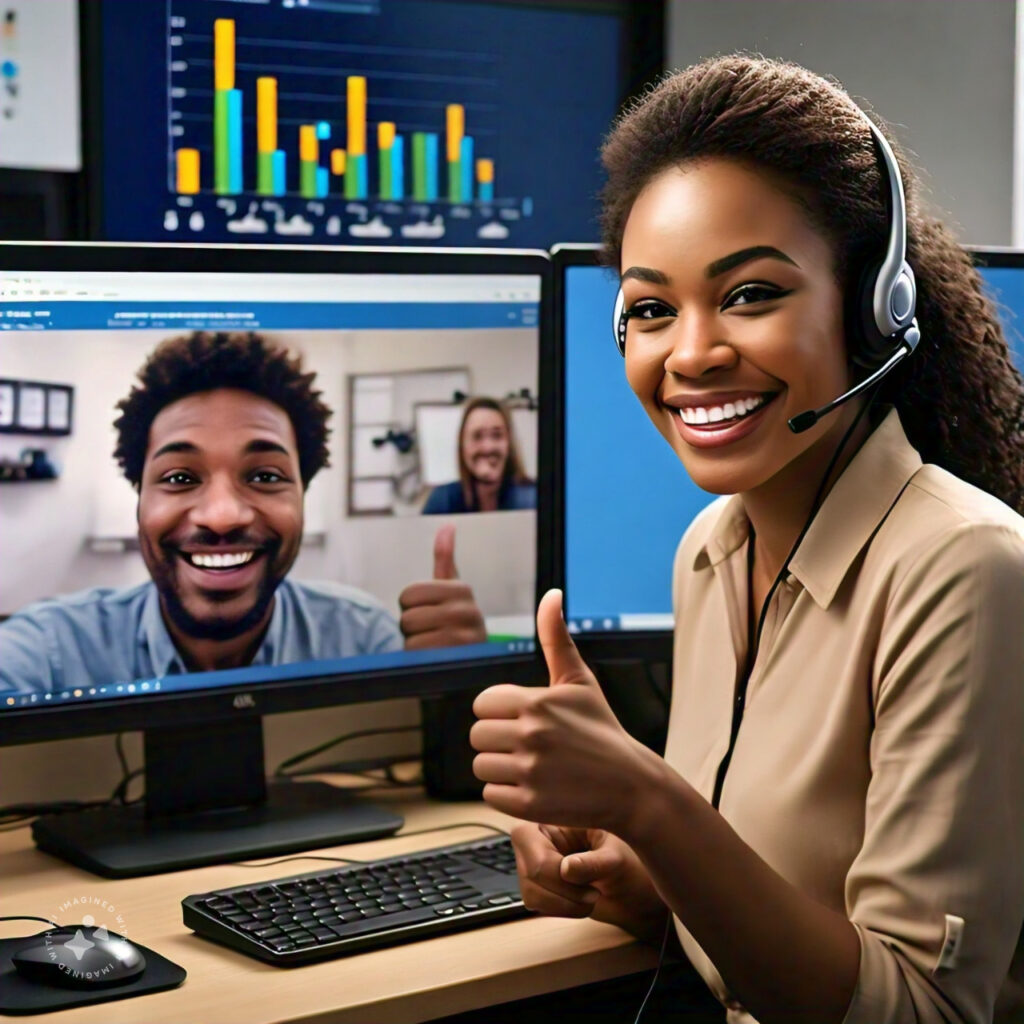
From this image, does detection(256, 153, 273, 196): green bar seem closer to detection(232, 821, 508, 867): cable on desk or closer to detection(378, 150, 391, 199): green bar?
detection(378, 150, 391, 199): green bar

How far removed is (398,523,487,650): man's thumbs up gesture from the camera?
4.88 feet

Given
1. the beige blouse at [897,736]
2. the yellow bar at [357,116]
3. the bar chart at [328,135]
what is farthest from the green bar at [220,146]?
the beige blouse at [897,736]

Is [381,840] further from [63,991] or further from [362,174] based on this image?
[362,174]

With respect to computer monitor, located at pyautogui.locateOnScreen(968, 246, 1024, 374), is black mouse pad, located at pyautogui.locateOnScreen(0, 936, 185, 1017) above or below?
below

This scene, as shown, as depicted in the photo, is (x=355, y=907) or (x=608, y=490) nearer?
(x=355, y=907)

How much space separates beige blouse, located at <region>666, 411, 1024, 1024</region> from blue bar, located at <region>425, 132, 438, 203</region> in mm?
897

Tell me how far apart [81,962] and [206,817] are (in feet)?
1.24

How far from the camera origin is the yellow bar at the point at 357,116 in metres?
1.83

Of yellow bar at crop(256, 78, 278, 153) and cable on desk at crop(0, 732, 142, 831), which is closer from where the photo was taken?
cable on desk at crop(0, 732, 142, 831)

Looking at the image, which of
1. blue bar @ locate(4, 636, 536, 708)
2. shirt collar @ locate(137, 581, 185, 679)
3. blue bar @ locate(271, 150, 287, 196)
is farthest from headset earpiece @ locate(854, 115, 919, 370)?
blue bar @ locate(271, 150, 287, 196)

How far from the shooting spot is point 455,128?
191cm

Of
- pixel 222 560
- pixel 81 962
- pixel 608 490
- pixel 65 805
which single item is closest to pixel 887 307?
pixel 608 490

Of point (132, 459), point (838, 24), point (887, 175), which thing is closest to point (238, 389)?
point (132, 459)

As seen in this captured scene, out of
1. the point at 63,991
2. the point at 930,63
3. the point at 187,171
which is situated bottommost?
the point at 63,991
